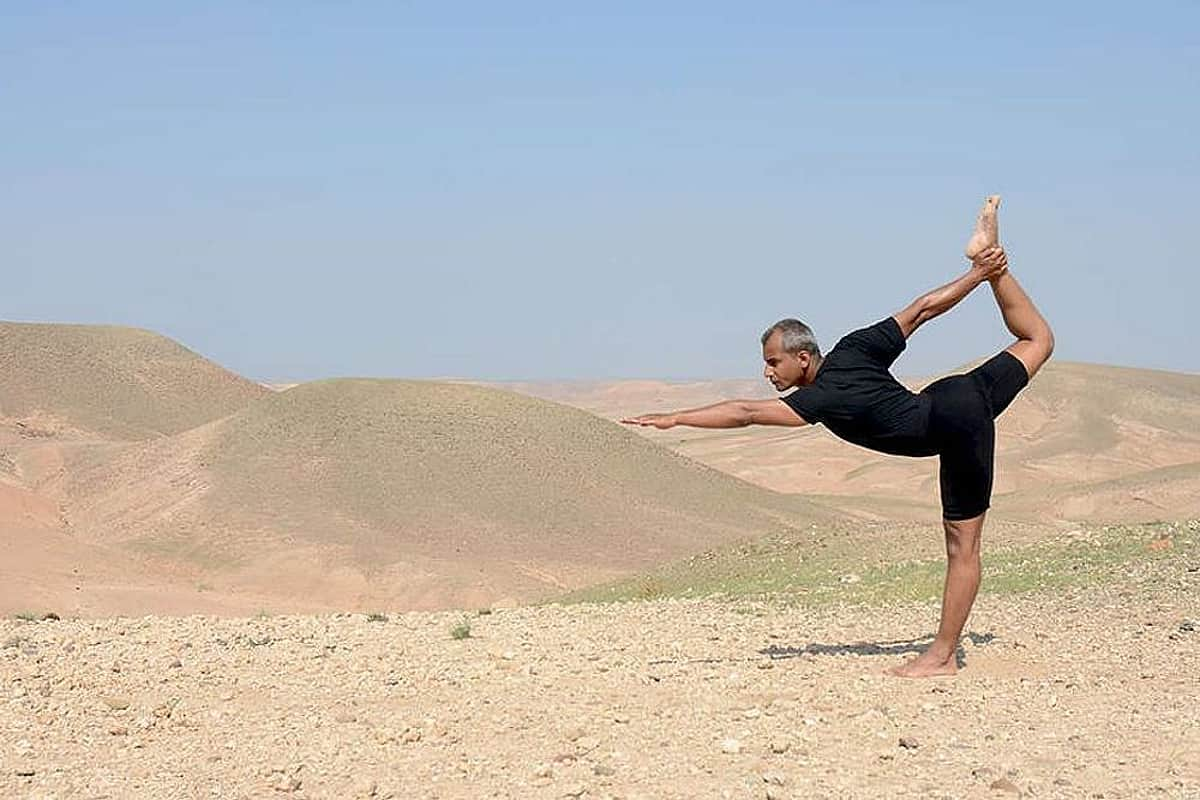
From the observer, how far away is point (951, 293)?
27.7ft

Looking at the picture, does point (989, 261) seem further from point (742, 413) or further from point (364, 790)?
point (364, 790)

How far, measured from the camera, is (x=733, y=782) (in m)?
6.46

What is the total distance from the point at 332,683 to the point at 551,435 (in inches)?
1414

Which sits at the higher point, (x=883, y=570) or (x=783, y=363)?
(x=783, y=363)

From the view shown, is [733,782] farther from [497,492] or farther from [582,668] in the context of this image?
[497,492]

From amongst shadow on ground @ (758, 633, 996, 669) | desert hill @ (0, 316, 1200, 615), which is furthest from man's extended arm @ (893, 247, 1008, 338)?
desert hill @ (0, 316, 1200, 615)

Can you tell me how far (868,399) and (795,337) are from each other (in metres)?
0.55

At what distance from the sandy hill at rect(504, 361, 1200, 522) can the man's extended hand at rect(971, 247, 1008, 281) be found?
1130 inches

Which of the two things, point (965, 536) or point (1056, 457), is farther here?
point (1056, 457)

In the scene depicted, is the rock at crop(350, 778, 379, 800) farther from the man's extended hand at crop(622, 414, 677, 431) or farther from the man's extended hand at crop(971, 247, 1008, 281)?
the man's extended hand at crop(971, 247, 1008, 281)

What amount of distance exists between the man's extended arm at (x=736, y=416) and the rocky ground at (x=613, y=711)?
148 centimetres

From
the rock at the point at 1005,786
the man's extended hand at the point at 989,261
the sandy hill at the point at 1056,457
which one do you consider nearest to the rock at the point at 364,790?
the rock at the point at 1005,786

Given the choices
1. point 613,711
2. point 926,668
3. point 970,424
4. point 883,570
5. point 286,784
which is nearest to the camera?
point 286,784

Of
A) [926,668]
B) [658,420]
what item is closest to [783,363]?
[658,420]
